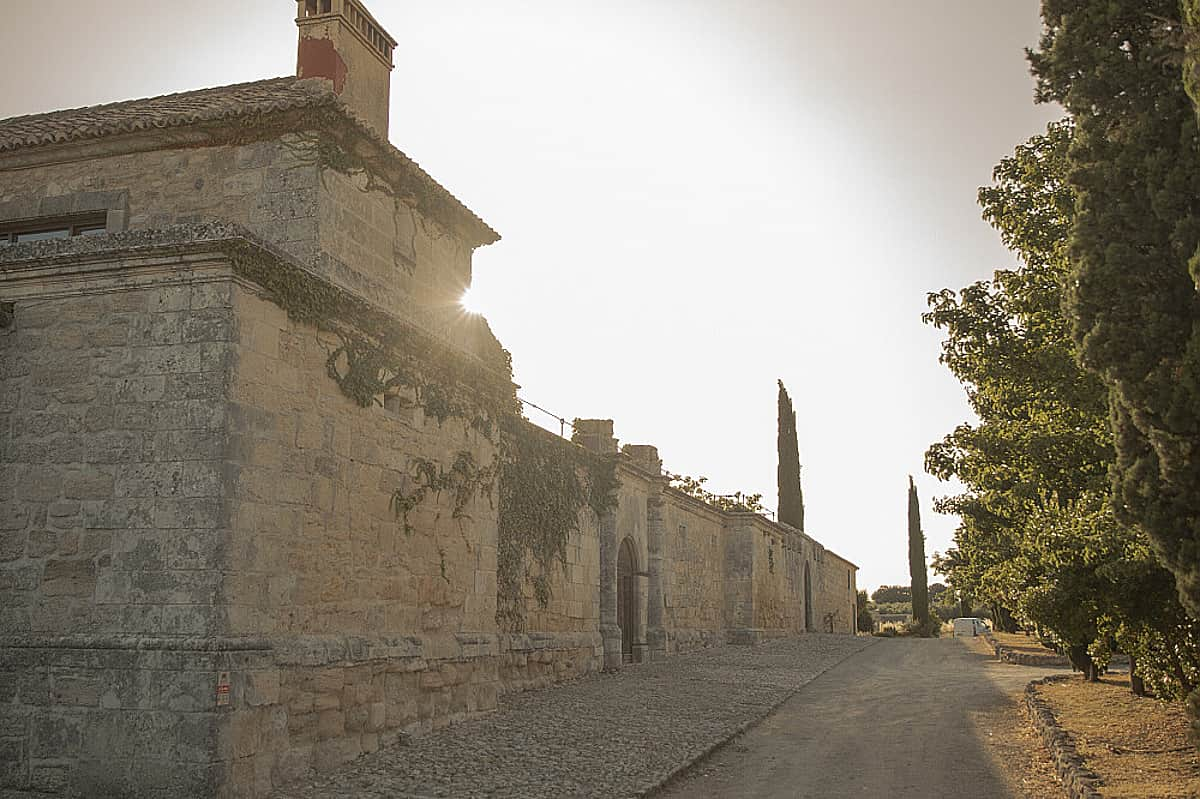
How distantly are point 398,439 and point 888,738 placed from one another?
6.27 metres

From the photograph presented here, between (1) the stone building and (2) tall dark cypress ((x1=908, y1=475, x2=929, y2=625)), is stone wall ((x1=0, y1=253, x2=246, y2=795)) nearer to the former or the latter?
(1) the stone building

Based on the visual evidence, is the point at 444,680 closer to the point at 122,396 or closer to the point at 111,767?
the point at 111,767

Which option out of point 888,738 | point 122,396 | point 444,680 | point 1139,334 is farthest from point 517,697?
point 1139,334

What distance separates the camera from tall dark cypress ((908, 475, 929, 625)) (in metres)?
44.2

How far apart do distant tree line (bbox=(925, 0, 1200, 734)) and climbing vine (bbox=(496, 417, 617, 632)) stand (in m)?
5.57

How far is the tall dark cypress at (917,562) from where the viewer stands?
44.2 meters

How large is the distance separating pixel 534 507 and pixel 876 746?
5.97 m

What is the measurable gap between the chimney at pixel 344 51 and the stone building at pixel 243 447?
37mm

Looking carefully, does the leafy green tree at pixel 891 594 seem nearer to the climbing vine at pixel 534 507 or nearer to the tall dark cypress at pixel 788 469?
the tall dark cypress at pixel 788 469

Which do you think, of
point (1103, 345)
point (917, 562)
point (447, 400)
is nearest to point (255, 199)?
point (447, 400)

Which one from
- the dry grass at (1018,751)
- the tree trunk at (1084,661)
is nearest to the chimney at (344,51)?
the dry grass at (1018,751)

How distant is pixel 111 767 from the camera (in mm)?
6902

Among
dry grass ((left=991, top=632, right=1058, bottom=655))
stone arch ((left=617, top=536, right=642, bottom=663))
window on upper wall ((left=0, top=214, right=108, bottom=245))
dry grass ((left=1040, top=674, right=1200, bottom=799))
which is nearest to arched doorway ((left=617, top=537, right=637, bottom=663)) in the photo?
stone arch ((left=617, top=536, right=642, bottom=663))

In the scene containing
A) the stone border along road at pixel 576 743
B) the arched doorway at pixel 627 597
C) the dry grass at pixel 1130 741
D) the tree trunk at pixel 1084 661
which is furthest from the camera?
the arched doorway at pixel 627 597
